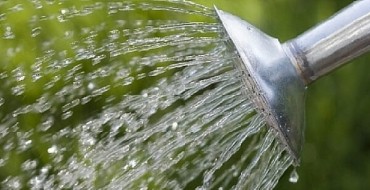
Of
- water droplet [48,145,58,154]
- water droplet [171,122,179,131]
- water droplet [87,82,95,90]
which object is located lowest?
water droplet [48,145,58,154]

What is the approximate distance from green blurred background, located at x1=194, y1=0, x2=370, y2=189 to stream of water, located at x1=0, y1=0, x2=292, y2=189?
4.4 inches

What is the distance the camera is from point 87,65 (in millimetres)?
1941

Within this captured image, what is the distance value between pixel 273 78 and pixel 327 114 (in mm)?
903

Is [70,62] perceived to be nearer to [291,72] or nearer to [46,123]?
[46,123]

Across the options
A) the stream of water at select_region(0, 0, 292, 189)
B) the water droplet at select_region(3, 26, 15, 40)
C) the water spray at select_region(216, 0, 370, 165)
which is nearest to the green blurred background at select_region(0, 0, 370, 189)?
the stream of water at select_region(0, 0, 292, 189)

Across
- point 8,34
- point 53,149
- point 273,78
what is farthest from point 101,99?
point 273,78

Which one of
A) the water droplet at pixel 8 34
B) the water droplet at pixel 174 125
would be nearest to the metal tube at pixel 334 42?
the water droplet at pixel 174 125

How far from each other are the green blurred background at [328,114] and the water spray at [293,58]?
82cm

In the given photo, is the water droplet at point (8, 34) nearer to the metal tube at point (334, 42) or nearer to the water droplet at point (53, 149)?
the water droplet at point (53, 149)

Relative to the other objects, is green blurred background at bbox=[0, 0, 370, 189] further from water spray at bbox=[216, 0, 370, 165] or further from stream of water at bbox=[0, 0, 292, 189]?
water spray at bbox=[216, 0, 370, 165]

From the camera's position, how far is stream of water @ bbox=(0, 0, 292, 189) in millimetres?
1763

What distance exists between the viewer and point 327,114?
1.89 m

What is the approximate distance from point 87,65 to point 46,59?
91 mm

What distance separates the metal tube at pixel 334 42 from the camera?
969 mm
